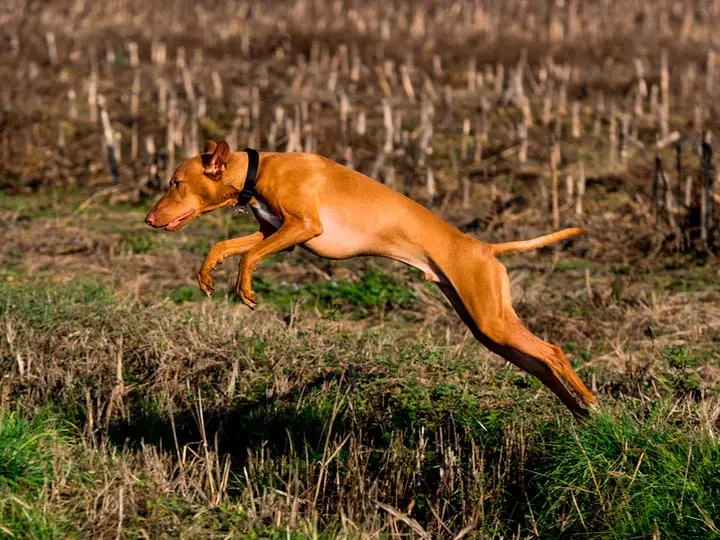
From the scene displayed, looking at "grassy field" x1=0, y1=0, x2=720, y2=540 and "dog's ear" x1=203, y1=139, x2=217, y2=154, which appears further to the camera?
"dog's ear" x1=203, y1=139, x2=217, y2=154

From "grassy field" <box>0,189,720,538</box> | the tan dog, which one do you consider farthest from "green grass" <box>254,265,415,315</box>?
the tan dog

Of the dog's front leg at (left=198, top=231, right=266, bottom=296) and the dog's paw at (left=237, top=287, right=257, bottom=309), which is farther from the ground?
the dog's front leg at (left=198, top=231, right=266, bottom=296)

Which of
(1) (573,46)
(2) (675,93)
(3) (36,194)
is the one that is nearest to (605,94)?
(2) (675,93)

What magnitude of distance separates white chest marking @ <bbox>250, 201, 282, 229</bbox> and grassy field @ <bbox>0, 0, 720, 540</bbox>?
1342mm

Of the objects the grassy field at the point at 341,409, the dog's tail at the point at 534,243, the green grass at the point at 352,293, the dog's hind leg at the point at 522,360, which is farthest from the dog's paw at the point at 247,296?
the green grass at the point at 352,293

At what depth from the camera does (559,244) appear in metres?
11.5

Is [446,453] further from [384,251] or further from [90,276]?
[90,276]

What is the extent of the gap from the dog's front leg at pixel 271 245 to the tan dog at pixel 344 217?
0.13ft

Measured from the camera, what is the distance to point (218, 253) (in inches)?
242

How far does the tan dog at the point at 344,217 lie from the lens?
630 cm

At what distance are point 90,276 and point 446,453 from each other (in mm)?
5002

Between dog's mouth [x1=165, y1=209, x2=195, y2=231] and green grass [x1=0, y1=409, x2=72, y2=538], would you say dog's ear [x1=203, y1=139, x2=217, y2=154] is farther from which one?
green grass [x1=0, y1=409, x2=72, y2=538]

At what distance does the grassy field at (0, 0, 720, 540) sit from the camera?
19.2 feet

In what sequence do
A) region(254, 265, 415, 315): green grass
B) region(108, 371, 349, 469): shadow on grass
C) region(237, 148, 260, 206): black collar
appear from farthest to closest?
region(254, 265, 415, 315): green grass
region(108, 371, 349, 469): shadow on grass
region(237, 148, 260, 206): black collar
